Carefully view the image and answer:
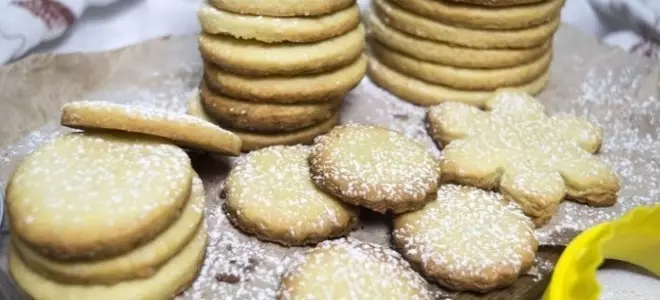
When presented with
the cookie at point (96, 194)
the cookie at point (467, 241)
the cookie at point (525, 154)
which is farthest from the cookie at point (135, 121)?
the cookie at point (525, 154)

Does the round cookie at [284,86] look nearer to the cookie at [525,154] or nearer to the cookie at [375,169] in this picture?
the cookie at [375,169]

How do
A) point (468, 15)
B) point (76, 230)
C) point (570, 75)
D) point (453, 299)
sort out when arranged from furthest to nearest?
1. point (570, 75)
2. point (468, 15)
3. point (453, 299)
4. point (76, 230)

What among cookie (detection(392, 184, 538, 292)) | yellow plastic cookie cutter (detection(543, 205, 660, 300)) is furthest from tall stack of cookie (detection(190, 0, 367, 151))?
yellow plastic cookie cutter (detection(543, 205, 660, 300))

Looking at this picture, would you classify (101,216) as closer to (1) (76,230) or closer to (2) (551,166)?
(1) (76,230)

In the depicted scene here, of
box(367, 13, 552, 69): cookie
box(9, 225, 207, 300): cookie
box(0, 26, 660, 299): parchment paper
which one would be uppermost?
box(367, 13, 552, 69): cookie

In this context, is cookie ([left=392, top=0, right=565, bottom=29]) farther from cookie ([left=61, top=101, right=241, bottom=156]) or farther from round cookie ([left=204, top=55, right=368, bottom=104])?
cookie ([left=61, top=101, right=241, bottom=156])

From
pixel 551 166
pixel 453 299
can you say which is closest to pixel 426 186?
pixel 453 299
